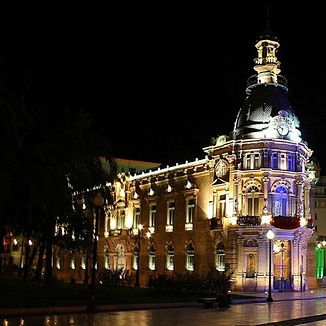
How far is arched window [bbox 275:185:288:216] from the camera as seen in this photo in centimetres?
5684

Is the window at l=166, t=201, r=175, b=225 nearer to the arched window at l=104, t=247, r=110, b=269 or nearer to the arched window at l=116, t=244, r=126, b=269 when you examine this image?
the arched window at l=116, t=244, r=126, b=269

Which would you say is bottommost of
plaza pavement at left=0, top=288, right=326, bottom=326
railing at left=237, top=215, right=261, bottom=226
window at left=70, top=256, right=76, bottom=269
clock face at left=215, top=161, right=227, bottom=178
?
window at left=70, top=256, right=76, bottom=269

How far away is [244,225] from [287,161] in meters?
7.26

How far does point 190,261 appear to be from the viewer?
208 feet

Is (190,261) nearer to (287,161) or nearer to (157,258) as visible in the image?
(157,258)

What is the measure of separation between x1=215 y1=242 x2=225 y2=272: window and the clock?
11.5 meters

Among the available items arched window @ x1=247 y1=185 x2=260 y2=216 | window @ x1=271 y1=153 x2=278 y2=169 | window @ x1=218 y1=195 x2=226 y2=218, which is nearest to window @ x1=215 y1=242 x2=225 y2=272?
window @ x1=218 y1=195 x2=226 y2=218

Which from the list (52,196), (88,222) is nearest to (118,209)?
(88,222)

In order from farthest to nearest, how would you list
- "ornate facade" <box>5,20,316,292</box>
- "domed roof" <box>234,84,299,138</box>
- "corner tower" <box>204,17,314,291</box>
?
"domed roof" <box>234,84,299,138</box>
"ornate facade" <box>5,20,316,292</box>
"corner tower" <box>204,17,314,291</box>

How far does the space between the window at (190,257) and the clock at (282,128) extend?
47.7ft

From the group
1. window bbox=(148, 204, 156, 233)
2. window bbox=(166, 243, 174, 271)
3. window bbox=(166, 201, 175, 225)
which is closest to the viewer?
window bbox=(166, 243, 174, 271)

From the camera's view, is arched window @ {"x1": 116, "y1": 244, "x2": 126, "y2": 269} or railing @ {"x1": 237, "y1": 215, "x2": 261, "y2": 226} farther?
arched window @ {"x1": 116, "y1": 244, "x2": 126, "y2": 269}

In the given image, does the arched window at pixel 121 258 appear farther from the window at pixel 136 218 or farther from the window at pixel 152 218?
the window at pixel 152 218

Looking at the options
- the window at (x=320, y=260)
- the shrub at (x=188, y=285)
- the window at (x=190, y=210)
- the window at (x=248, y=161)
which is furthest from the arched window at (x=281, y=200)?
the window at (x=320, y=260)
